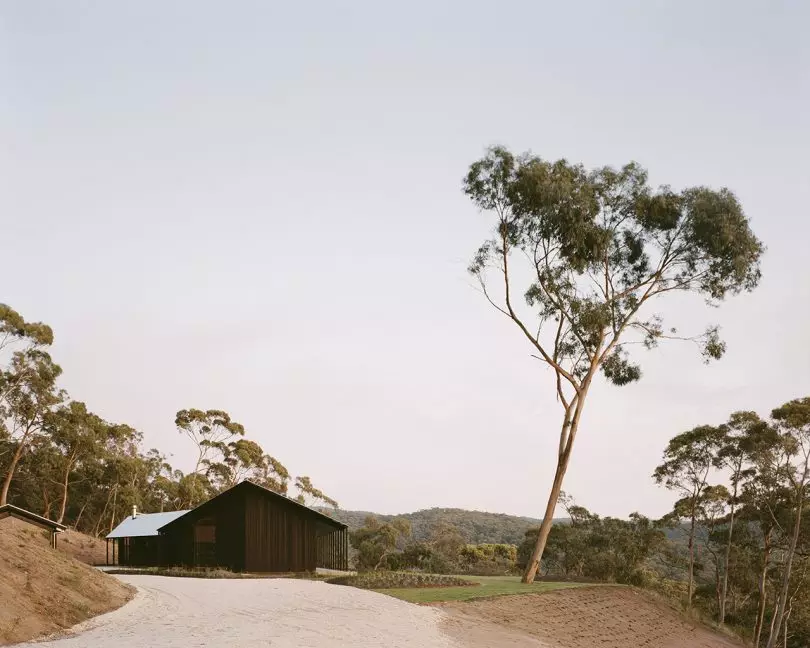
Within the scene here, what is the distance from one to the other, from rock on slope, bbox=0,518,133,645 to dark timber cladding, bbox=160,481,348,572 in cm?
1121

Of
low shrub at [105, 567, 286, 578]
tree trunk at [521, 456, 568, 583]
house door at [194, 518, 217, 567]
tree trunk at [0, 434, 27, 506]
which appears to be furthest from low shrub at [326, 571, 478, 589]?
tree trunk at [0, 434, 27, 506]

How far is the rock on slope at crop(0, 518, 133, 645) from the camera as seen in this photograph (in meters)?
15.6

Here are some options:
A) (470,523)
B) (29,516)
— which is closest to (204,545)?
(29,516)

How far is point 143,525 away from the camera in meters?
41.6

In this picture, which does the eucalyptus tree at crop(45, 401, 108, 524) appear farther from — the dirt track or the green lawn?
the green lawn

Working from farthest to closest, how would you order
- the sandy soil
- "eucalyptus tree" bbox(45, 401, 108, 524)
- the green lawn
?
"eucalyptus tree" bbox(45, 401, 108, 524), the green lawn, the sandy soil

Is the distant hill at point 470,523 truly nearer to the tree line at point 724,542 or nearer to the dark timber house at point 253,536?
the tree line at point 724,542

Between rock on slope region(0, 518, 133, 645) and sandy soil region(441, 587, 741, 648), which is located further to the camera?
sandy soil region(441, 587, 741, 648)

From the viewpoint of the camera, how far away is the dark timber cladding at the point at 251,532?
1358 inches

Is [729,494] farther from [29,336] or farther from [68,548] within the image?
[29,336]

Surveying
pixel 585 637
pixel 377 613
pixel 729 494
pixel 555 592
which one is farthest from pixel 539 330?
pixel 729 494

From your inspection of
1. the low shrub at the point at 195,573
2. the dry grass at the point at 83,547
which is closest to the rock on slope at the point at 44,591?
the low shrub at the point at 195,573

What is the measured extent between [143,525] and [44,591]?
24.7 metres

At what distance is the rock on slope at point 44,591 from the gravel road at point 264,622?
0.54m
